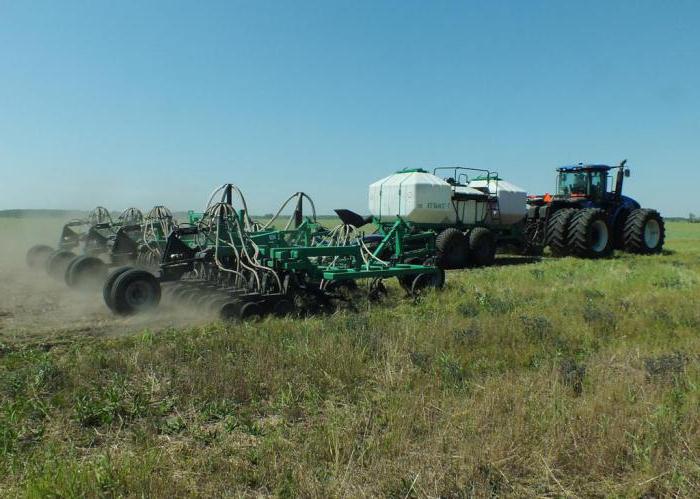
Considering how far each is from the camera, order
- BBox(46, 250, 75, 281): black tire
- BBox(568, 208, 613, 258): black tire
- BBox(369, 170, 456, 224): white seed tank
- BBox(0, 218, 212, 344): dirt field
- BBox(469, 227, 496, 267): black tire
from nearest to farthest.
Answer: BBox(0, 218, 212, 344): dirt field, BBox(46, 250, 75, 281): black tire, BBox(369, 170, 456, 224): white seed tank, BBox(469, 227, 496, 267): black tire, BBox(568, 208, 613, 258): black tire

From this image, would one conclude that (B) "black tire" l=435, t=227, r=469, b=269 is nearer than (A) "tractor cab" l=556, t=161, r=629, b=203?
Yes

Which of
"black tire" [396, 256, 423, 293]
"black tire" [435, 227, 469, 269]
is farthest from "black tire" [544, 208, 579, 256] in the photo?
"black tire" [396, 256, 423, 293]

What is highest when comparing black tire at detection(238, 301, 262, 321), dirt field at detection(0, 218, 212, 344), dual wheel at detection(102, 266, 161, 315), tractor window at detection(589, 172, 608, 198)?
tractor window at detection(589, 172, 608, 198)

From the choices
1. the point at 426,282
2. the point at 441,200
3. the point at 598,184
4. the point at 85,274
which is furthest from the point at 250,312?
the point at 598,184

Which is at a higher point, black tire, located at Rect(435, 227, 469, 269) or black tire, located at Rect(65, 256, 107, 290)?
black tire, located at Rect(435, 227, 469, 269)

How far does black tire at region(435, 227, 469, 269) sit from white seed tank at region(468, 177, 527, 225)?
1.95 m

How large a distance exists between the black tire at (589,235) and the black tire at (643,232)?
100cm

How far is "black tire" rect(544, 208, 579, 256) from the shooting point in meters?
16.0

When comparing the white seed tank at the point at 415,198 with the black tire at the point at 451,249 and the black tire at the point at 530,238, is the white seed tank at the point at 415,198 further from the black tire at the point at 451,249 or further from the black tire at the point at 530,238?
the black tire at the point at 530,238

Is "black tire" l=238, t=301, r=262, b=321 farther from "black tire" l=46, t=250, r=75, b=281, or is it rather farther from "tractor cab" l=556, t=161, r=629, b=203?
"tractor cab" l=556, t=161, r=629, b=203

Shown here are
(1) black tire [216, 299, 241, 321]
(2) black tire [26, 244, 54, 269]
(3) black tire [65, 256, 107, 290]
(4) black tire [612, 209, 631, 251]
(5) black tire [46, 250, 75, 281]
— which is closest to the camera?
(1) black tire [216, 299, 241, 321]

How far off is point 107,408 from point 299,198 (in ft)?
21.4

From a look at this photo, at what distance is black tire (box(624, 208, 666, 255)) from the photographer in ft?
56.8

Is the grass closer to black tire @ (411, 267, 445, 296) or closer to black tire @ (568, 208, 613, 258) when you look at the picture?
black tire @ (411, 267, 445, 296)
